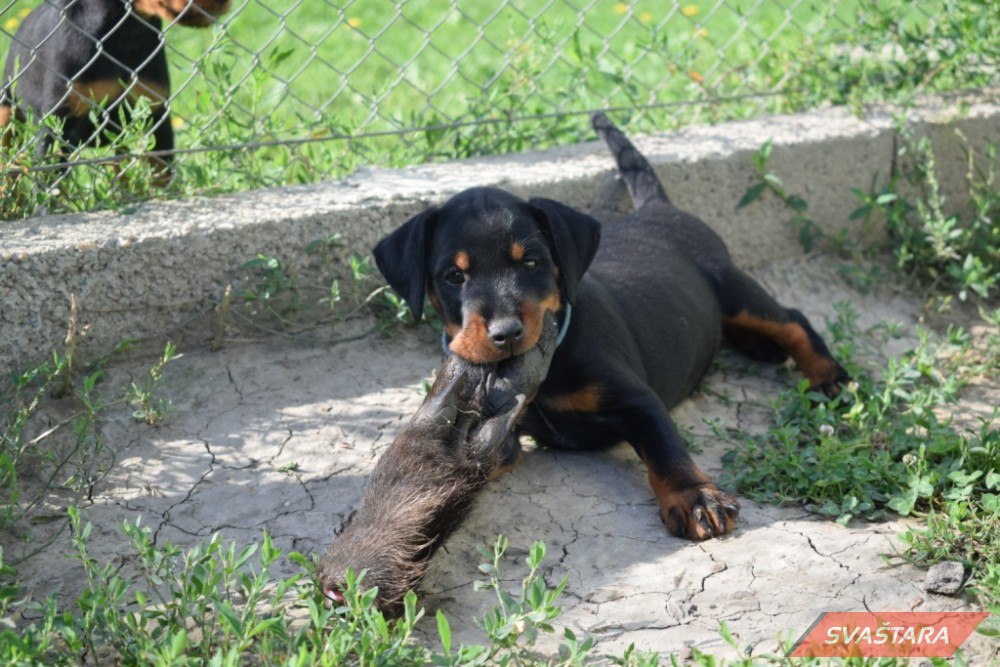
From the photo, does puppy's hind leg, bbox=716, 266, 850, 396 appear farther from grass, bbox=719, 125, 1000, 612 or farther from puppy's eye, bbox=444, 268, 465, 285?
puppy's eye, bbox=444, 268, 465, 285

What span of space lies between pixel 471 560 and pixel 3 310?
171 centimetres

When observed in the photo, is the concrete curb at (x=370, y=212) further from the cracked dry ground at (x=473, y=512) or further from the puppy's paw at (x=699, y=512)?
the puppy's paw at (x=699, y=512)

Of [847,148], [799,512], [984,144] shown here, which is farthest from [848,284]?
[799,512]

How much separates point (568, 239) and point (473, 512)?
35.1 inches

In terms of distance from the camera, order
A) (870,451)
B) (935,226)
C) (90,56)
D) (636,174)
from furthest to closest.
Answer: (935,226), (636,174), (90,56), (870,451)

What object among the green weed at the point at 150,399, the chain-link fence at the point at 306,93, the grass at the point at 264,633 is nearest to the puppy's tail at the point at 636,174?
the chain-link fence at the point at 306,93

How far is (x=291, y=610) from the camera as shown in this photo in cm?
287

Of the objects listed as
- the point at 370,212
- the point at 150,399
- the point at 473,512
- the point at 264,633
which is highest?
the point at 370,212

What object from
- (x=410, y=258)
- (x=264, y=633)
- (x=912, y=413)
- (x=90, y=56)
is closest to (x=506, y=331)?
(x=410, y=258)

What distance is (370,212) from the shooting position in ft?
14.0

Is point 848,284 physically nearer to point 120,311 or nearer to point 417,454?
point 417,454

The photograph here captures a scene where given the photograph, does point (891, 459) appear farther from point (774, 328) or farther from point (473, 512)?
point (473, 512)

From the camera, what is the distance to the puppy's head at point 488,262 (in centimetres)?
334

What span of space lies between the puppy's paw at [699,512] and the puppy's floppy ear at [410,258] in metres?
0.95
